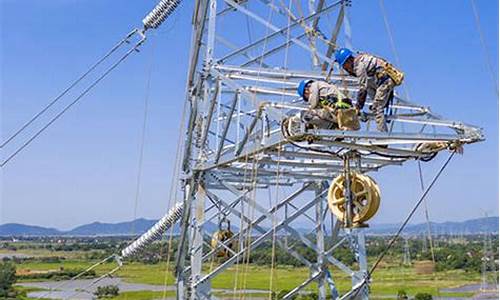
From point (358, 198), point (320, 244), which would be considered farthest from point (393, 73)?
point (320, 244)

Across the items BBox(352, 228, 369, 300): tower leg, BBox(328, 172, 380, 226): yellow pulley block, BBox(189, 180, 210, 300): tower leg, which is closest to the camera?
BBox(328, 172, 380, 226): yellow pulley block

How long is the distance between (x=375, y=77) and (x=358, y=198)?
1364 millimetres

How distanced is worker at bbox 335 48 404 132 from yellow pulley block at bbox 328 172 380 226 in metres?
0.70

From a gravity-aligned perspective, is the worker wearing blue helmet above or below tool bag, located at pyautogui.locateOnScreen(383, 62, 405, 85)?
below

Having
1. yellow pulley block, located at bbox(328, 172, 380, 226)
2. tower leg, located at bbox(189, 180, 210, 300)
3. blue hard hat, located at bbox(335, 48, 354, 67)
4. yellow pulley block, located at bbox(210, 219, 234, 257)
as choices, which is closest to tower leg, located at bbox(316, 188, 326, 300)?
yellow pulley block, located at bbox(210, 219, 234, 257)

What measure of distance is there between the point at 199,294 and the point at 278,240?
2.20 metres

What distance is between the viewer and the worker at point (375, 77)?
6.91 meters

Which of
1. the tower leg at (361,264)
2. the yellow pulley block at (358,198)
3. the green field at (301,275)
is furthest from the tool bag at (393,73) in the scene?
the green field at (301,275)

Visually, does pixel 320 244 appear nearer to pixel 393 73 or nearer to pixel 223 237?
pixel 223 237

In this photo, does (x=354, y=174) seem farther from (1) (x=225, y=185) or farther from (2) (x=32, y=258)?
(2) (x=32, y=258)

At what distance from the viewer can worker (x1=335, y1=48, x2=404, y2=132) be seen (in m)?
6.91

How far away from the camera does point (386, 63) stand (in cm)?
692

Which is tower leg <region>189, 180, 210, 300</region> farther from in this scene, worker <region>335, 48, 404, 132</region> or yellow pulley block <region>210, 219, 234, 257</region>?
worker <region>335, 48, 404, 132</region>

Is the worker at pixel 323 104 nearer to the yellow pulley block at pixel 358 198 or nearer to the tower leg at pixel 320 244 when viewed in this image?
the yellow pulley block at pixel 358 198
